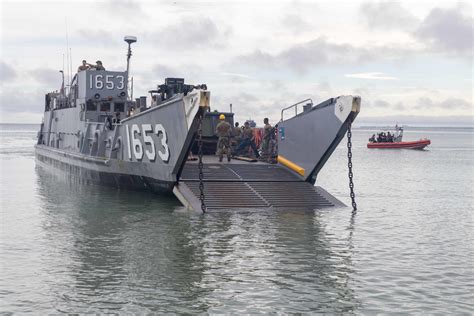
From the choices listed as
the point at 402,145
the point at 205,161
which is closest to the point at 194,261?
the point at 205,161

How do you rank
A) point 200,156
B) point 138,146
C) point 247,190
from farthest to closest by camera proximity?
point 138,146, point 247,190, point 200,156

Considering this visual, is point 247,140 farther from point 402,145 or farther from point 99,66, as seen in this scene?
point 402,145

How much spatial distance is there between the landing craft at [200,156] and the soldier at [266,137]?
4.58 feet

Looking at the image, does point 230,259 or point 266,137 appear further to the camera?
point 266,137

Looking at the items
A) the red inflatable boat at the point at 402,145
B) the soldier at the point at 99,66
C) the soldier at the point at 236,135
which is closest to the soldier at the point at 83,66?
A: the soldier at the point at 99,66

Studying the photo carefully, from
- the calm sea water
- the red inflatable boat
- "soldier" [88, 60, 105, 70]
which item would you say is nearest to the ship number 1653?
the calm sea water

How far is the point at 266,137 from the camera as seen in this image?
21.6 meters

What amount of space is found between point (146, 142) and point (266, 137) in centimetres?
523

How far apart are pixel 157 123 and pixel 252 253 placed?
7010 mm

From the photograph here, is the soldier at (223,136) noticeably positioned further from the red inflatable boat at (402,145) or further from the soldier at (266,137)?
the red inflatable boat at (402,145)

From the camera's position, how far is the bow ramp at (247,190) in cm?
1606

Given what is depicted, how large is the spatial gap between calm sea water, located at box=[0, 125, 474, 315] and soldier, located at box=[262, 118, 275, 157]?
4.46 m

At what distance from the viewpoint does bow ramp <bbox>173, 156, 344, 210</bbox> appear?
16.1 meters

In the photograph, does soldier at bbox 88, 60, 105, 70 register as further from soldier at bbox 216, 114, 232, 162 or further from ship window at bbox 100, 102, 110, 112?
soldier at bbox 216, 114, 232, 162
